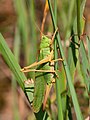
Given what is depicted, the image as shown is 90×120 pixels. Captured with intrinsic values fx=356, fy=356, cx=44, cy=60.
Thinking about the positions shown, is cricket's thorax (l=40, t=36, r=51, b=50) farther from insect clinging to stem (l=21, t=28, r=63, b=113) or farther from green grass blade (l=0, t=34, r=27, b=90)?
green grass blade (l=0, t=34, r=27, b=90)

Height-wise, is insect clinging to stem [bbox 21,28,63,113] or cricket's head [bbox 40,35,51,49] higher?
cricket's head [bbox 40,35,51,49]

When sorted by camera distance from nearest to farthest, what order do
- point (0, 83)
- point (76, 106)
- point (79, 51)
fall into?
1. point (76, 106)
2. point (79, 51)
3. point (0, 83)

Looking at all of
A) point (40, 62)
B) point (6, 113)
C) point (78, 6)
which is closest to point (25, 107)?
point (6, 113)

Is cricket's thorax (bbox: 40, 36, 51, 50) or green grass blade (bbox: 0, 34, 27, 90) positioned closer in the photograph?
green grass blade (bbox: 0, 34, 27, 90)

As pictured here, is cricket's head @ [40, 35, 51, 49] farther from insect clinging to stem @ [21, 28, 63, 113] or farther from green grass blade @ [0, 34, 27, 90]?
green grass blade @ [0, 34, 27, 90]

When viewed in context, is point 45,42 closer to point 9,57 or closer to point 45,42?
point 45,42

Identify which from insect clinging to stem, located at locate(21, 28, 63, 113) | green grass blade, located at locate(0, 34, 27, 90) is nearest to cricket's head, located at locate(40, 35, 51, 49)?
insect clinging to stem, located at locate(21, 28, 63, 113)

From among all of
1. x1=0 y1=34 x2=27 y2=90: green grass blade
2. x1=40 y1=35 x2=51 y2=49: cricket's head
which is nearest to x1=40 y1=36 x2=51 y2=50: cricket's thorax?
x1=40 y1=35 x2=51 y2=49: cricket's head

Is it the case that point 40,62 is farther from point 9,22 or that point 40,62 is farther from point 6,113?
point 6,113

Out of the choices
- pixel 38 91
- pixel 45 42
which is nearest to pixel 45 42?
pixel 45 42
